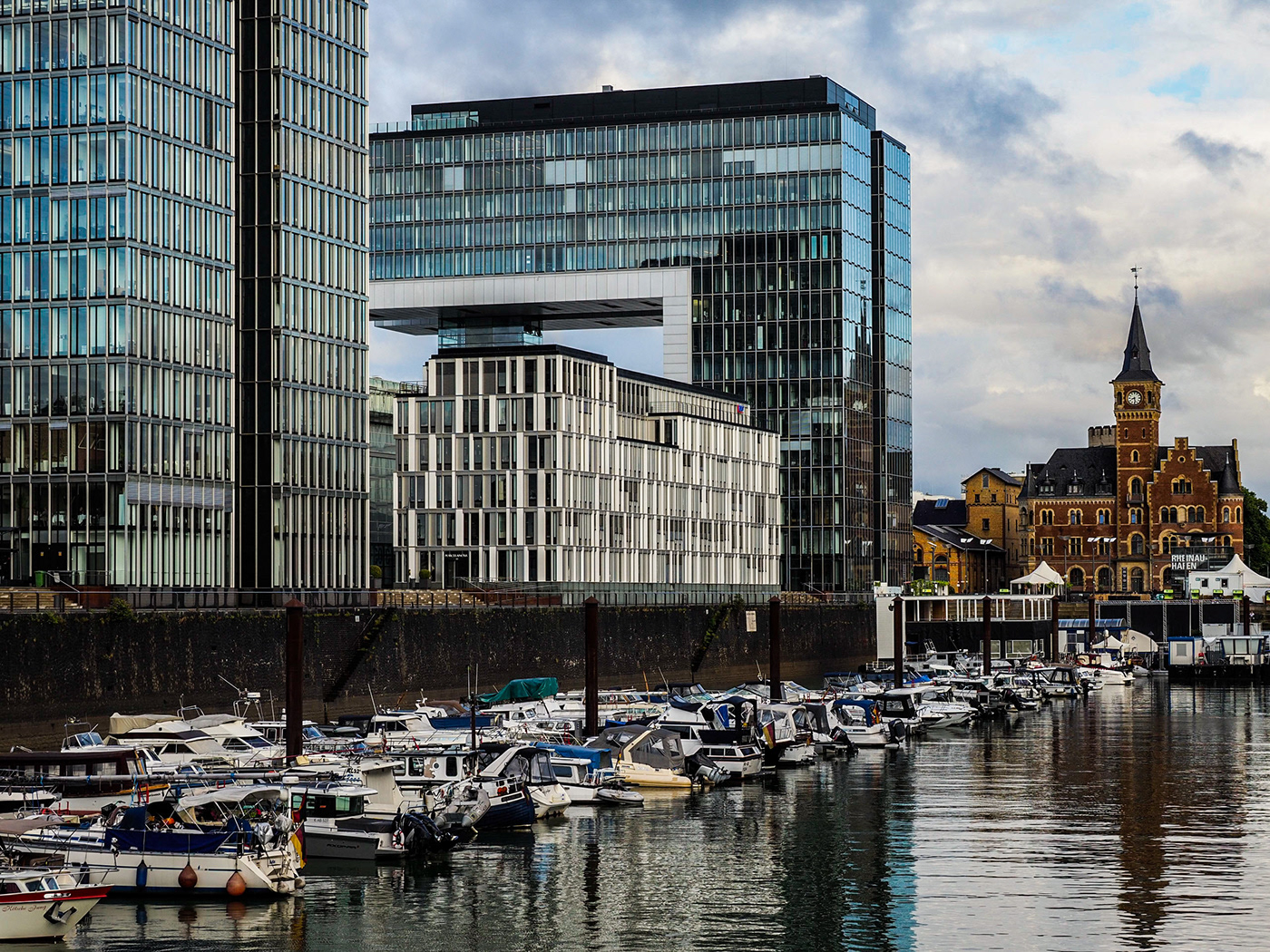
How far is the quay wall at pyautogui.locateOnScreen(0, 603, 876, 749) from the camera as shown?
82000 millimetres

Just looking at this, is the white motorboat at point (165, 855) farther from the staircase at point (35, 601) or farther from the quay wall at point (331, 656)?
the staircase at point (35, 601)

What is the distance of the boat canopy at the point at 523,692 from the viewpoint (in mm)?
105375

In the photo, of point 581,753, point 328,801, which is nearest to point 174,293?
point 581,753

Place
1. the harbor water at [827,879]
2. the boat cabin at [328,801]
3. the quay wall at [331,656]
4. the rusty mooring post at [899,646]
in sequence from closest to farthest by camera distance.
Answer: the harbor water at [827,879] < the boat cabin at [328,801] < the quay wall at [331,656] < the rusty mooring post at [899,646]

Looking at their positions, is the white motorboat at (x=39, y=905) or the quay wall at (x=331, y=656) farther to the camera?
the quay wall at (x=331, y=656)

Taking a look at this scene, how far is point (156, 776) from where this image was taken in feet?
201

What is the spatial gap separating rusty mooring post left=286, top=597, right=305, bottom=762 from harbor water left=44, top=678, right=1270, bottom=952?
9.39 m

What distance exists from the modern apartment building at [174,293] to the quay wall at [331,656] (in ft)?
65.9

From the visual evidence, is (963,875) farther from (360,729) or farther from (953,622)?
(953,622)

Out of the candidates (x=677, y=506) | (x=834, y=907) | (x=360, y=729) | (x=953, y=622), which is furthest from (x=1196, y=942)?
(x=953, y=622)

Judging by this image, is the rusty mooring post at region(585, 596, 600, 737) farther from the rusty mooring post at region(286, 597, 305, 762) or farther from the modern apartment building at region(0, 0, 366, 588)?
the modern apartment building at region(0, 0, 366, 588)

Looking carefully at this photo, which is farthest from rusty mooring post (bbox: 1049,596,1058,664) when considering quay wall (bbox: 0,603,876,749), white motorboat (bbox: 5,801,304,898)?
white motorboat (bbox: 5,801,304,898)

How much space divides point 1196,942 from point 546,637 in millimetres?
83562

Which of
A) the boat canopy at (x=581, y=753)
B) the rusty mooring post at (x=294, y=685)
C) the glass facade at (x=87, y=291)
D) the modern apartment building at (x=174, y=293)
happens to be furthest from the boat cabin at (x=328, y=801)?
the glass facade at (x=87, y=291)
